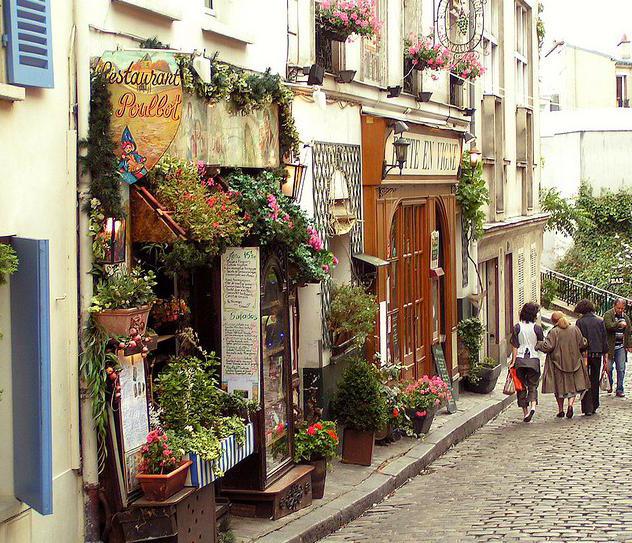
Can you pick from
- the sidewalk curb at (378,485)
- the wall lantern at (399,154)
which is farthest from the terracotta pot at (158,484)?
the wall lantern at (399,154)

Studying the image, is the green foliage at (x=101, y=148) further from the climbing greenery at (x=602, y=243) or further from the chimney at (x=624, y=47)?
the chimney at (x=624, y=47)

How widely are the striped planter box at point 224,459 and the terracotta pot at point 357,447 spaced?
2.79 metres

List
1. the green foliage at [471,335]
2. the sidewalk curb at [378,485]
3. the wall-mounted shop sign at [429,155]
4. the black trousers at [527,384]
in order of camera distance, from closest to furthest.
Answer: the sidewalk curb at [378,485], the wall-mounted shop sign at [429,155], the black trousers at [527,384], the green foliage at [471,335]

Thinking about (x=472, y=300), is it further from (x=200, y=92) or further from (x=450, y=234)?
(x=200, y=92)

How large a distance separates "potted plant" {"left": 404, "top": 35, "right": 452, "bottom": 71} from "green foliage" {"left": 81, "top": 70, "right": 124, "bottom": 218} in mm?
8427

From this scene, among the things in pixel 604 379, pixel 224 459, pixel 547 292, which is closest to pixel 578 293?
pixel 547 292

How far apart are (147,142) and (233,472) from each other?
3225 millimetres

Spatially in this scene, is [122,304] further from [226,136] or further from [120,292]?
[226,136]

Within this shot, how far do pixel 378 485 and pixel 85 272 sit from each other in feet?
15.1

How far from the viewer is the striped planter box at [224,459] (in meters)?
8.12

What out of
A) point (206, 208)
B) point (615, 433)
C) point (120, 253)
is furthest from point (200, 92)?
point (615, 433)

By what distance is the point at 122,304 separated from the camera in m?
7.68

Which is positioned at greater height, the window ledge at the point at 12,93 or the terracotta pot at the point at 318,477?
the window ledge at the point at 12,93

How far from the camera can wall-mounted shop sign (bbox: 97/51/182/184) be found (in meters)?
7.48
